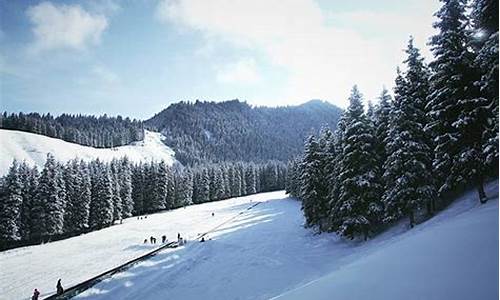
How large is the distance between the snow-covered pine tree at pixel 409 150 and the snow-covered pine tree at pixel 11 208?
197 ft

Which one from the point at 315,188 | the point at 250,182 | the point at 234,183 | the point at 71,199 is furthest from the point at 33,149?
the point at 315,188

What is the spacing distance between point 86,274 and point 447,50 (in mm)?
36687

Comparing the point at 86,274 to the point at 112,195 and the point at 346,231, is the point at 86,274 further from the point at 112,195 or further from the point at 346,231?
the point at 112,195

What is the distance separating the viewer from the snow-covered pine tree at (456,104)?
1938 centimetres

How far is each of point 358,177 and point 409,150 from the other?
224 inches

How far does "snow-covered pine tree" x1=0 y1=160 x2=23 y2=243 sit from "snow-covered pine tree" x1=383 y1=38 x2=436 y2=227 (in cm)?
5990

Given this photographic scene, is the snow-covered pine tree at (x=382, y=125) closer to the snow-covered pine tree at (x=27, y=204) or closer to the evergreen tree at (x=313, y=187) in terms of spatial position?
the evergreen tree at (x=313, y=187)

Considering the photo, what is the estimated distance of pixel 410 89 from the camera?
2716cm

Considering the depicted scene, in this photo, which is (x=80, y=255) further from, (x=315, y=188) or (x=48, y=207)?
(x=315, y=188)

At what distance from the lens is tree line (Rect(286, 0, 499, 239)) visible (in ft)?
59.0

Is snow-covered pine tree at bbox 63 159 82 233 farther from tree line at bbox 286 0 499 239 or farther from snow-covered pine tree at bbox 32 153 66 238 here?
tree line at bbox 286 0 499 239

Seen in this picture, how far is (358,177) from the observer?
1185 inches

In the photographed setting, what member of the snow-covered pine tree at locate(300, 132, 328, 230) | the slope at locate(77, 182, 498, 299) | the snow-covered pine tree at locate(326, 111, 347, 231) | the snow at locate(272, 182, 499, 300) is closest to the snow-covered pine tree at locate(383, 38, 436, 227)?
the slope at locate(77, 182, 498, 299)

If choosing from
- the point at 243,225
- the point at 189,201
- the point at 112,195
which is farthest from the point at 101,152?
the point at 243,225
